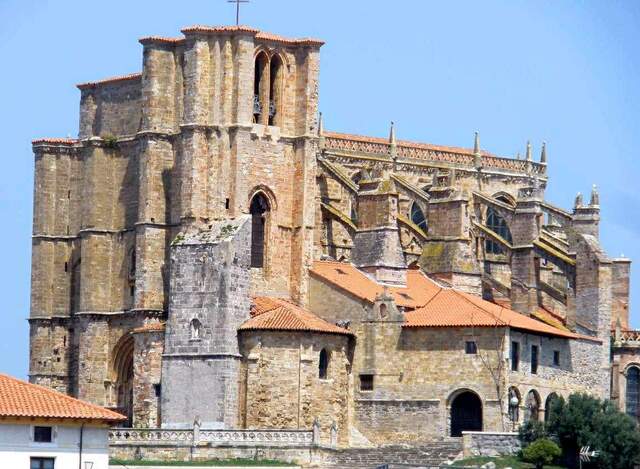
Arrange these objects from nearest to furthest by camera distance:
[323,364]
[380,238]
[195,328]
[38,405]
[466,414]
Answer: [38,405]
[195,328]
[323,364]
[466,414]
[380,238]

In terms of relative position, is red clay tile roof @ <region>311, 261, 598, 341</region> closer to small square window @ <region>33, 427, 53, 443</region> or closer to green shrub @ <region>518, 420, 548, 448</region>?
green shrub @ <region>518, 420, 548, 448</region>

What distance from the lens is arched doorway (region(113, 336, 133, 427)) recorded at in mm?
102312

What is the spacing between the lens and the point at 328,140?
112250 mm

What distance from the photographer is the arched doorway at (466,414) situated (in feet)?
318

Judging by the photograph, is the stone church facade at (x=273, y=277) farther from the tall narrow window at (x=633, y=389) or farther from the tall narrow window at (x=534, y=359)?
the tall narrow window at (x=633, y=389)

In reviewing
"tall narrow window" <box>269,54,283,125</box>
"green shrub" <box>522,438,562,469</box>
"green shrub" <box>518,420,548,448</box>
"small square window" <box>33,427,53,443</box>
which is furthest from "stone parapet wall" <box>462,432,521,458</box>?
"small square window" <box>33,427,53,443</box>

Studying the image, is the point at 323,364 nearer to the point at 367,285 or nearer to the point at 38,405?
the point at 367,285

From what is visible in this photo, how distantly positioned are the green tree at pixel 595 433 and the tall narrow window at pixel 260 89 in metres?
16.5

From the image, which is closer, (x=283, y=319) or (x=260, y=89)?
(x=283, y=319)

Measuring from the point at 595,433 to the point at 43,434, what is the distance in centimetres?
2609

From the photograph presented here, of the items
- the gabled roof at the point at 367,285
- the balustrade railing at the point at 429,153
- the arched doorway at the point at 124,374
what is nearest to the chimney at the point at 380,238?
the gabled roof at the point at 367,285

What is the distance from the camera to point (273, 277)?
100 m

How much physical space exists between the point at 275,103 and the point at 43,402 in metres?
29.0

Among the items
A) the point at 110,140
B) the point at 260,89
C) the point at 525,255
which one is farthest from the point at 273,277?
the point at 525,255
